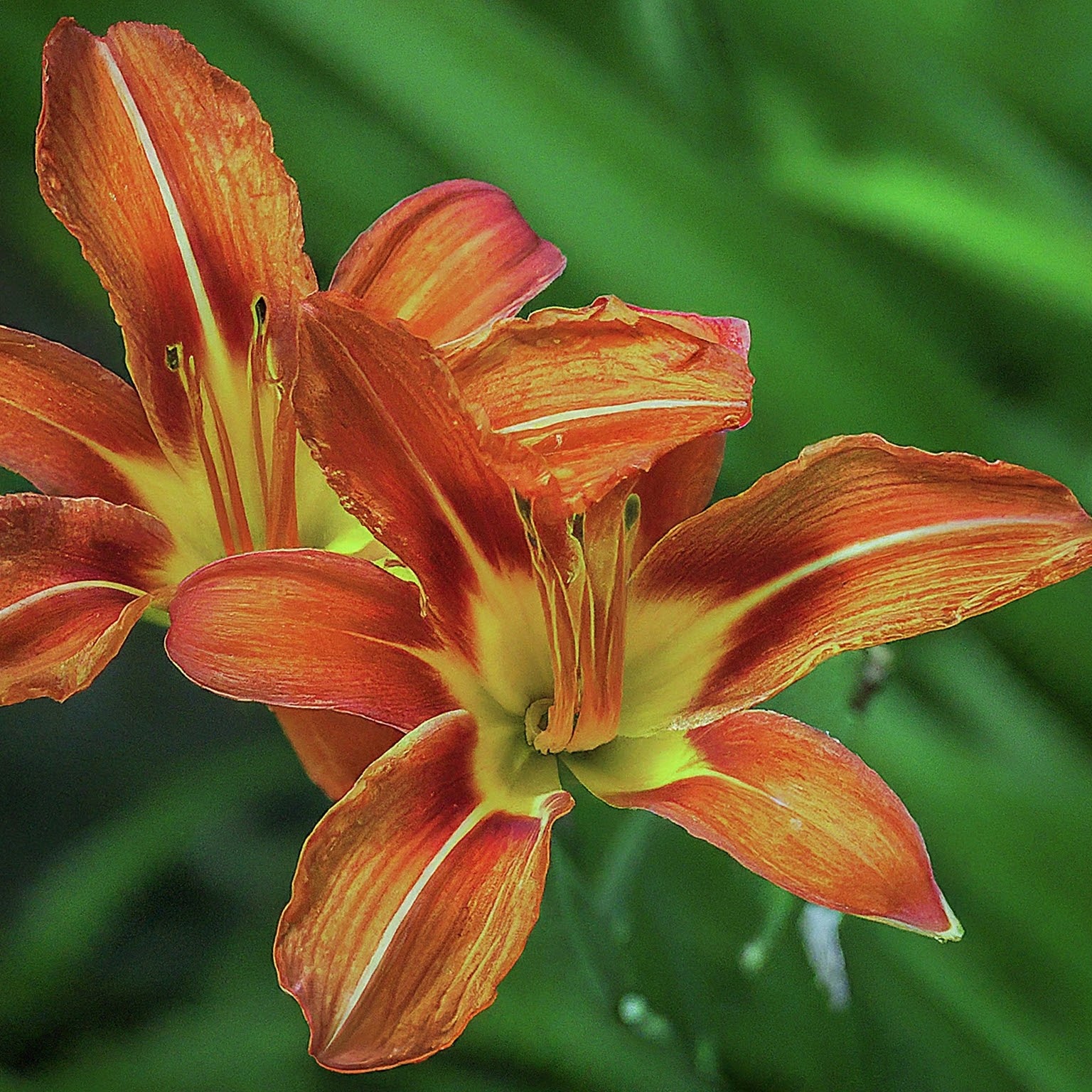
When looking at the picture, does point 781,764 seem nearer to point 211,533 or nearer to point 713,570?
point 713,570

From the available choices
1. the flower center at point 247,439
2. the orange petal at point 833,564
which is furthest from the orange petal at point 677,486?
the flower center at point 247,439

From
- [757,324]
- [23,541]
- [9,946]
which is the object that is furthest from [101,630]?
[9,946]

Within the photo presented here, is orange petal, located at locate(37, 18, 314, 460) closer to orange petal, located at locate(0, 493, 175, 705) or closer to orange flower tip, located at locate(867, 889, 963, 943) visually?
orange petal, located at locate(0, 493, 175, 705)

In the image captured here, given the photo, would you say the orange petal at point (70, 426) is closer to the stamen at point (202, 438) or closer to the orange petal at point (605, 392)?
the stamen at point (202, 438)

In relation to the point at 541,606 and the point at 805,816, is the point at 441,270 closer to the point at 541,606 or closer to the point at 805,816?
the point at 541,606

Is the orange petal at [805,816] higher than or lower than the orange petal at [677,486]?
lower

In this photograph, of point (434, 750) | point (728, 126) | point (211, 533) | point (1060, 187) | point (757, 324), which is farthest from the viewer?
point (728, 126)
